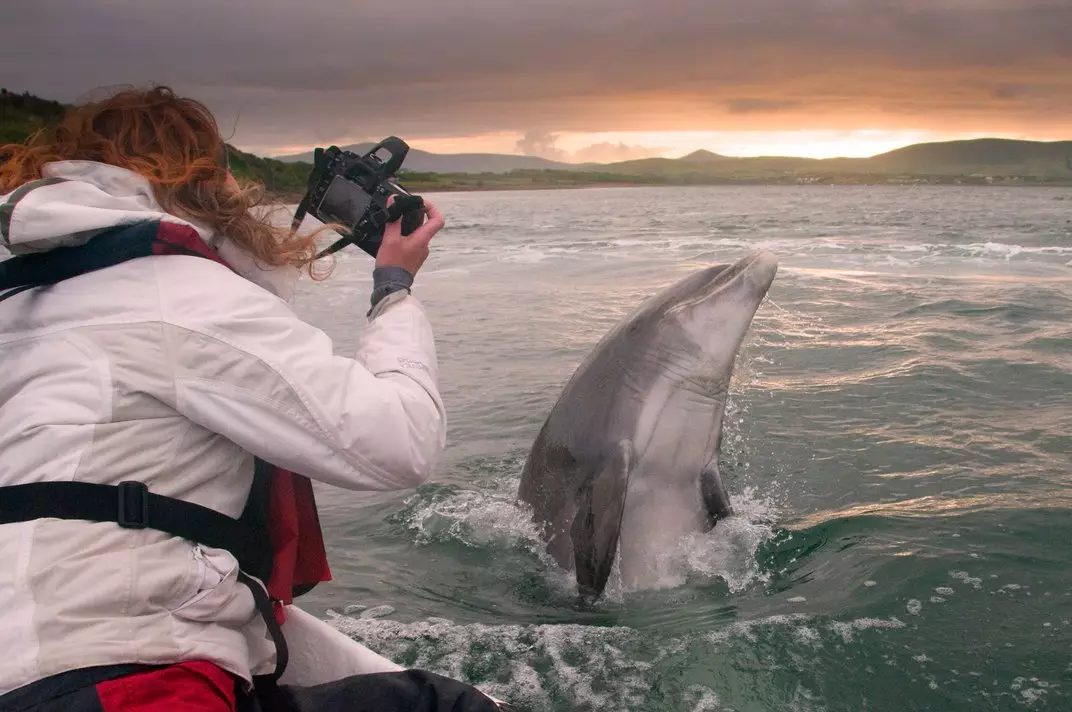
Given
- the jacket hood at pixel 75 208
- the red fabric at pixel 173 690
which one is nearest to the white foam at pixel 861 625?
the red fabric at pixel 173 690

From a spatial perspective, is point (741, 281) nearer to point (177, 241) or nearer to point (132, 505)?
point (177, 241)

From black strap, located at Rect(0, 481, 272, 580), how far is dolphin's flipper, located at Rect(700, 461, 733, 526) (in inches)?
149

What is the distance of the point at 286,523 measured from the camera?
127 inches

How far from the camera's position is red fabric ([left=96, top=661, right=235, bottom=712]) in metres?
2.37

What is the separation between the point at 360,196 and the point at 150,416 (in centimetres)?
142

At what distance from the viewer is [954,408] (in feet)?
30.3

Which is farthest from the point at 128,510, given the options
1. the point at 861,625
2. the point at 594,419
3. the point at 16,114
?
the point at 16,114

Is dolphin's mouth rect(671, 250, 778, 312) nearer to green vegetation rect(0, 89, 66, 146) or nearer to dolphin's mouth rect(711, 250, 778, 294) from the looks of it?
dolphin's mouth rect(711, 250, 778, 294)

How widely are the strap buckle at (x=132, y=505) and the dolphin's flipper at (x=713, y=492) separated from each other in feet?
13.2

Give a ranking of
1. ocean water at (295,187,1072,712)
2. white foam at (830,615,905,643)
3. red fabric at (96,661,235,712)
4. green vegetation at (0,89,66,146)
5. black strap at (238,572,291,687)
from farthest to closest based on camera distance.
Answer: green vegetation at (0,89,66,146) → white foam at (830,615,905,643) → ocean water at (295,187,1072,712) → black strap at (238,572,291,687) → red fabric at (96,661,235,712)

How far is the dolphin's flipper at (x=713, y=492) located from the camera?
5988 mm

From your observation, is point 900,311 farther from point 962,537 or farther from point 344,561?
point 344,561

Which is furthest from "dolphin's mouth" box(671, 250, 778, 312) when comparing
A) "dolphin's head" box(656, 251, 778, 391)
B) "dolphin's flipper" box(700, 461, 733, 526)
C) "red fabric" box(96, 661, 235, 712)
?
"red fabric" box(96, 661, 235, 712)

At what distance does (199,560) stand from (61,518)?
1.22 feet
